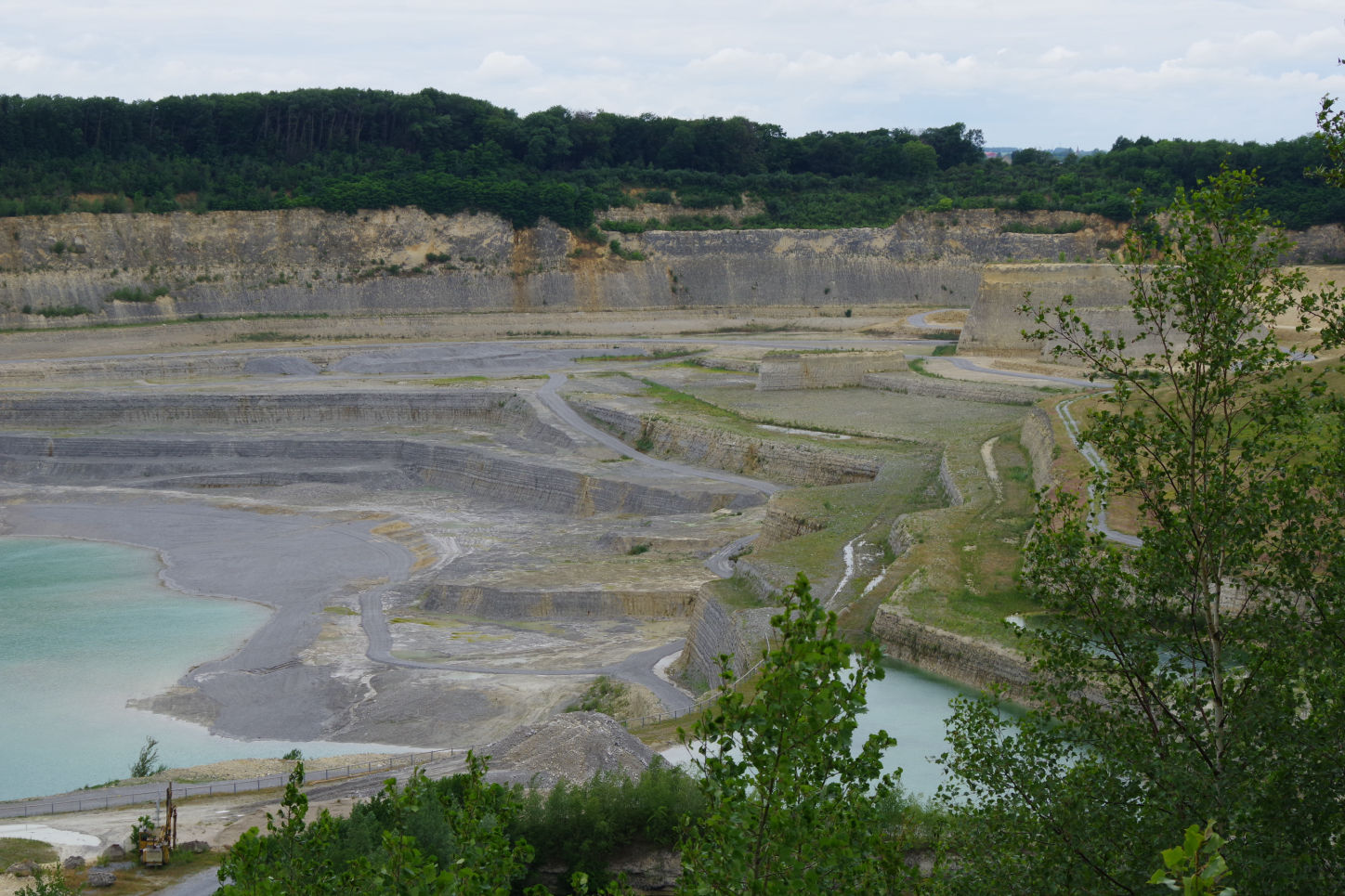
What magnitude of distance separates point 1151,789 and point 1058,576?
1597 mm

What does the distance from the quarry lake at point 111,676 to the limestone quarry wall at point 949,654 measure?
0.32 meters

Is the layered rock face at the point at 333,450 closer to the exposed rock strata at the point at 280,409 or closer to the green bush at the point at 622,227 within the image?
the exposed rock strata at the point at 280,409

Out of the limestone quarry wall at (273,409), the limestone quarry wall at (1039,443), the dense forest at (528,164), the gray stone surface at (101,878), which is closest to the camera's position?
the gray stone surface at (101,878)

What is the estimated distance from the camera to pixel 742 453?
45312 millimetres

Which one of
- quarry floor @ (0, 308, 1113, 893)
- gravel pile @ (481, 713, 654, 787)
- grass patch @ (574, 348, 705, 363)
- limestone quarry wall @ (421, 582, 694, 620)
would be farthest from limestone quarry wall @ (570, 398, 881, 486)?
gravel pile @ (481, 713, 654, 787)

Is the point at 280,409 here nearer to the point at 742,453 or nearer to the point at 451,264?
the point at 742,453

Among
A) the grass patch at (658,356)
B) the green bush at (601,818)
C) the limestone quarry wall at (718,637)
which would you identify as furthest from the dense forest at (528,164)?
the green bush at (601,818)

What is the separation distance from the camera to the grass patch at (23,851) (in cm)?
1421

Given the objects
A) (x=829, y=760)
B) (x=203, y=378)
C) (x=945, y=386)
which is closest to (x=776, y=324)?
(x=945, y=386)

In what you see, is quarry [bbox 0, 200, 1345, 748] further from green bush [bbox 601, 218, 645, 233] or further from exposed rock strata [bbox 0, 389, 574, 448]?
green bush [bbox 601, 218, 645, 233]

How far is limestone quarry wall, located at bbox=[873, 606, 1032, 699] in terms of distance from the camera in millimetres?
20453

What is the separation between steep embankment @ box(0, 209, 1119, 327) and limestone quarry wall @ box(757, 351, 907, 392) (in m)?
24.0

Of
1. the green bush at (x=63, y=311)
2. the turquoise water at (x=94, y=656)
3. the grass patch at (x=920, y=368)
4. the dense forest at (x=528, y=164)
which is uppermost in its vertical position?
the dense forest at (x=528, y=164)

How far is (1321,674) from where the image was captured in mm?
8320
